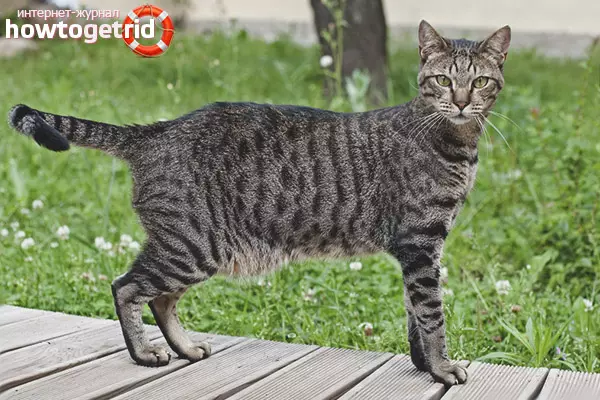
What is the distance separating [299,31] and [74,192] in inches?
336

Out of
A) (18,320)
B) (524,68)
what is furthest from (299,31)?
(18,320)

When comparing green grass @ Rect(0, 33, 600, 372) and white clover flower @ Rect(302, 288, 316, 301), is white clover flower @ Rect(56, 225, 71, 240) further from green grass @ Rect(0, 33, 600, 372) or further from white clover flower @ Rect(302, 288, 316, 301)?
white clover flower @ Rect(302, 288, 316, 301)

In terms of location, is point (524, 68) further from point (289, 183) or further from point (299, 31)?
point (289, 183)

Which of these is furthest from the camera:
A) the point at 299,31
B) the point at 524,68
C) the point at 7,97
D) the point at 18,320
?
the point at 299,31

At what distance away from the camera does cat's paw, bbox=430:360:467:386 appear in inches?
109

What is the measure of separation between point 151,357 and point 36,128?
36.3 inches

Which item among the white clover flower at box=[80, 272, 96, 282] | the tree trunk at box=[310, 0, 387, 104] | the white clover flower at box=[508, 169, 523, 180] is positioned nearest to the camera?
the white clover flower at box=[80, 272, 96, 282]

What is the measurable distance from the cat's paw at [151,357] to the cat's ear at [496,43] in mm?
1657

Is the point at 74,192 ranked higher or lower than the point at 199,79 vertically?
lower

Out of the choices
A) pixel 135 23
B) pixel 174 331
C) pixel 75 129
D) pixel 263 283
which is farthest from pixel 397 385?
pixel 135 23

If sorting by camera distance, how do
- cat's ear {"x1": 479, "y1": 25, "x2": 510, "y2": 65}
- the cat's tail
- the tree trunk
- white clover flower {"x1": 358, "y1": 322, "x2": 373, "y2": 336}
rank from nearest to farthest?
1. the cat's tail
2. cat's ear {"x1": 479, "y1": 25, "x2": 510, "y2": 65}
3. white clover flower {"x1": 358, "y1": 322, "x2": 373, "y2": 336}
4. the tree trunk

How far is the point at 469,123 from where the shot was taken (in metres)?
2.95

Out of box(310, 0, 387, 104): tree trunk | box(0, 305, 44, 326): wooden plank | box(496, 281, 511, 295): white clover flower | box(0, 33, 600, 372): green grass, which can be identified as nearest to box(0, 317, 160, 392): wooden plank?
box(0, 305, 44, 326): wooden plank

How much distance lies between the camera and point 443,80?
2.90 m
